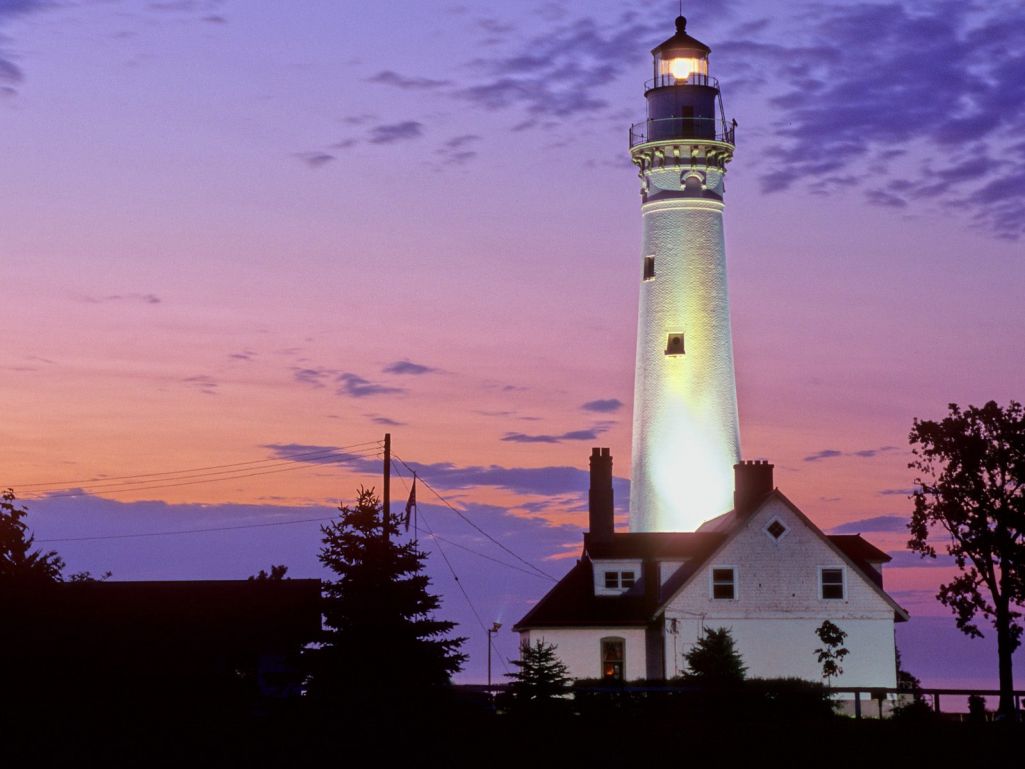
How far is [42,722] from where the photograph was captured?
45406 millimetres

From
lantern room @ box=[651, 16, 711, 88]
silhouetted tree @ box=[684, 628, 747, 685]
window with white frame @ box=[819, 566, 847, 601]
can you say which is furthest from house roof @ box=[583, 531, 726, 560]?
lantern room @ box=[651, 16, 711, 88]

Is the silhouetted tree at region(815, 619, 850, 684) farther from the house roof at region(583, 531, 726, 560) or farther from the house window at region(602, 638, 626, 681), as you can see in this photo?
the house window at region(602, 638, 626, 681)

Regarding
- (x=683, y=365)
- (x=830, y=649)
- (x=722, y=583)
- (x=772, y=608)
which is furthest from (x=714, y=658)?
(x=683, y=365)

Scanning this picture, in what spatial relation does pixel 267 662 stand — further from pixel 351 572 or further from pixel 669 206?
pixel 669 206

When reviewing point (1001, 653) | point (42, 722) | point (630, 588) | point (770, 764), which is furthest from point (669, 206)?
point (770, 764)

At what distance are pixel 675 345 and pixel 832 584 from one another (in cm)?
1236

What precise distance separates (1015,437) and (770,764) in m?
29.4

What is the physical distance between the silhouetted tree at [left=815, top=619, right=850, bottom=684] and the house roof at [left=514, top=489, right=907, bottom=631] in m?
2.08

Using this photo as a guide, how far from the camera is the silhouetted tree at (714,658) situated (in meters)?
51.6

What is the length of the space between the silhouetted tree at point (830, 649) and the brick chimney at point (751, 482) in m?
5.14

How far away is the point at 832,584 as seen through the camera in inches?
2304

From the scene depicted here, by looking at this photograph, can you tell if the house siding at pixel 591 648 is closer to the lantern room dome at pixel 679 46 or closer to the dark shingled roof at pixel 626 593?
the dark shingled roof at pixel 626 593

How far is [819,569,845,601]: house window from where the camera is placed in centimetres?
5847

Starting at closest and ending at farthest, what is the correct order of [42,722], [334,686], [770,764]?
[770,764]
[42,722]
[334,686]
